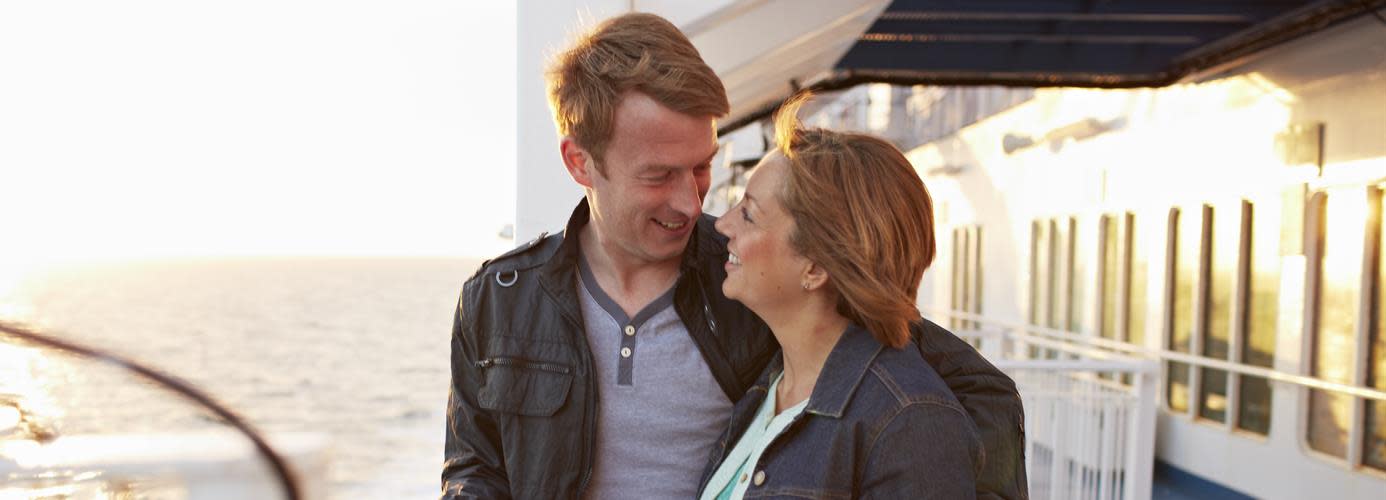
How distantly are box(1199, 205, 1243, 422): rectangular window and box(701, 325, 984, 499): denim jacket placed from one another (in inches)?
303

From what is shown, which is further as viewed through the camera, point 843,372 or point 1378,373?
point 1378,373

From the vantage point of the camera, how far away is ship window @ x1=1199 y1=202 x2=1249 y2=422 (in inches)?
349

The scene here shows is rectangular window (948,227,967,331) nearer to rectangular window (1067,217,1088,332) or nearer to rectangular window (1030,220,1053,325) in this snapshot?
rectangular window (1030,220,1053,325)

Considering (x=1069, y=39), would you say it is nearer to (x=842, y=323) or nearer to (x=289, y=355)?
(x=842, y=323)

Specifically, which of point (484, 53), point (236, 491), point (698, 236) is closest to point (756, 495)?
point (698, 236)

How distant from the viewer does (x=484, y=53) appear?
62.4 m

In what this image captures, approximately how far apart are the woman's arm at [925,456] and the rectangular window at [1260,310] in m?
7.25

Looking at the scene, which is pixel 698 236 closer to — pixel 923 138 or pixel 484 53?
pixel 923 138

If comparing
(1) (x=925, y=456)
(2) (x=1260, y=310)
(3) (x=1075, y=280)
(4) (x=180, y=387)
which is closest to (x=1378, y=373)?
(2) (x=1260, y=310)

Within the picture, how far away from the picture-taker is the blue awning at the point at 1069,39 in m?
8.10

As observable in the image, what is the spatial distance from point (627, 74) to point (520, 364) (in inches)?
19.9

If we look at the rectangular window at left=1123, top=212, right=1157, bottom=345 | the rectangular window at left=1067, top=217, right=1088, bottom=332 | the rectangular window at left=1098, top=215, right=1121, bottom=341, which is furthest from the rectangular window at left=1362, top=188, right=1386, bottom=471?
the rectangular window at left=1067, top=217, right=1088, bottom=332

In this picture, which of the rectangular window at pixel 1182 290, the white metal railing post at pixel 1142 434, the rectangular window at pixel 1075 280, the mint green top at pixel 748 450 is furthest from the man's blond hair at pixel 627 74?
the rectangular window at pixel 1075 280

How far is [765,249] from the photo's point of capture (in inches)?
74.0
